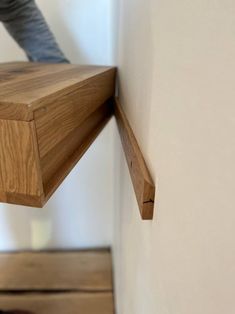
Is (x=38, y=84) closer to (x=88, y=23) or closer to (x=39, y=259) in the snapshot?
(x=88, y=23)

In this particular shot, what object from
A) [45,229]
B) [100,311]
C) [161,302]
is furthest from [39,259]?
[161,302]

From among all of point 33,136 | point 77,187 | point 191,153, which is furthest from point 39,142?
point 77,187

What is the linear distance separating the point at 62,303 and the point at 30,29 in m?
0.95

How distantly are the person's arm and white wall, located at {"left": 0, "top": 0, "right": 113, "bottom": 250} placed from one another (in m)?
0.24

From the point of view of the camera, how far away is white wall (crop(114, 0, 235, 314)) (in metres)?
0.19

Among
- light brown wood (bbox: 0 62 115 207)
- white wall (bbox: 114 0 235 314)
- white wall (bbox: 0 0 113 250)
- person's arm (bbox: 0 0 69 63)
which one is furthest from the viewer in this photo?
white wall (bbox: 0 0 113 250)

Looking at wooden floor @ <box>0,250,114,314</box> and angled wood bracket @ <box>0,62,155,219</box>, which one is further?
wooden floor @ <box>0,250,114,314</box>

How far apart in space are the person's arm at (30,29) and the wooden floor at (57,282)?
2.81 feet

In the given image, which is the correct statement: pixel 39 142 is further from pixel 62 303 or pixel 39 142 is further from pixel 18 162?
pixel 62 303

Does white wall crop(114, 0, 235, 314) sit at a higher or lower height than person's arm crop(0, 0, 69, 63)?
lower

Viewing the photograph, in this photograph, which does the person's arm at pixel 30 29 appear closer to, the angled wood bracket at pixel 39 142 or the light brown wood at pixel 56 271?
the angled wood bracket at pixel 39 142

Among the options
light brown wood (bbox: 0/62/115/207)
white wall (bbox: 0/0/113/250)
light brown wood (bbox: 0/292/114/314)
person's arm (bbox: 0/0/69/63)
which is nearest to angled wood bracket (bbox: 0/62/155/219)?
light brown wood (bbox: 0/62/115/207)

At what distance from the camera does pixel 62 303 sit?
1140 millimetres

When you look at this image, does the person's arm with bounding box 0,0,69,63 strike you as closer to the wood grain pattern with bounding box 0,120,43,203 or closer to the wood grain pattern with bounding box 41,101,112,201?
the wood grain pattern with bounding box 41,101,112,201
